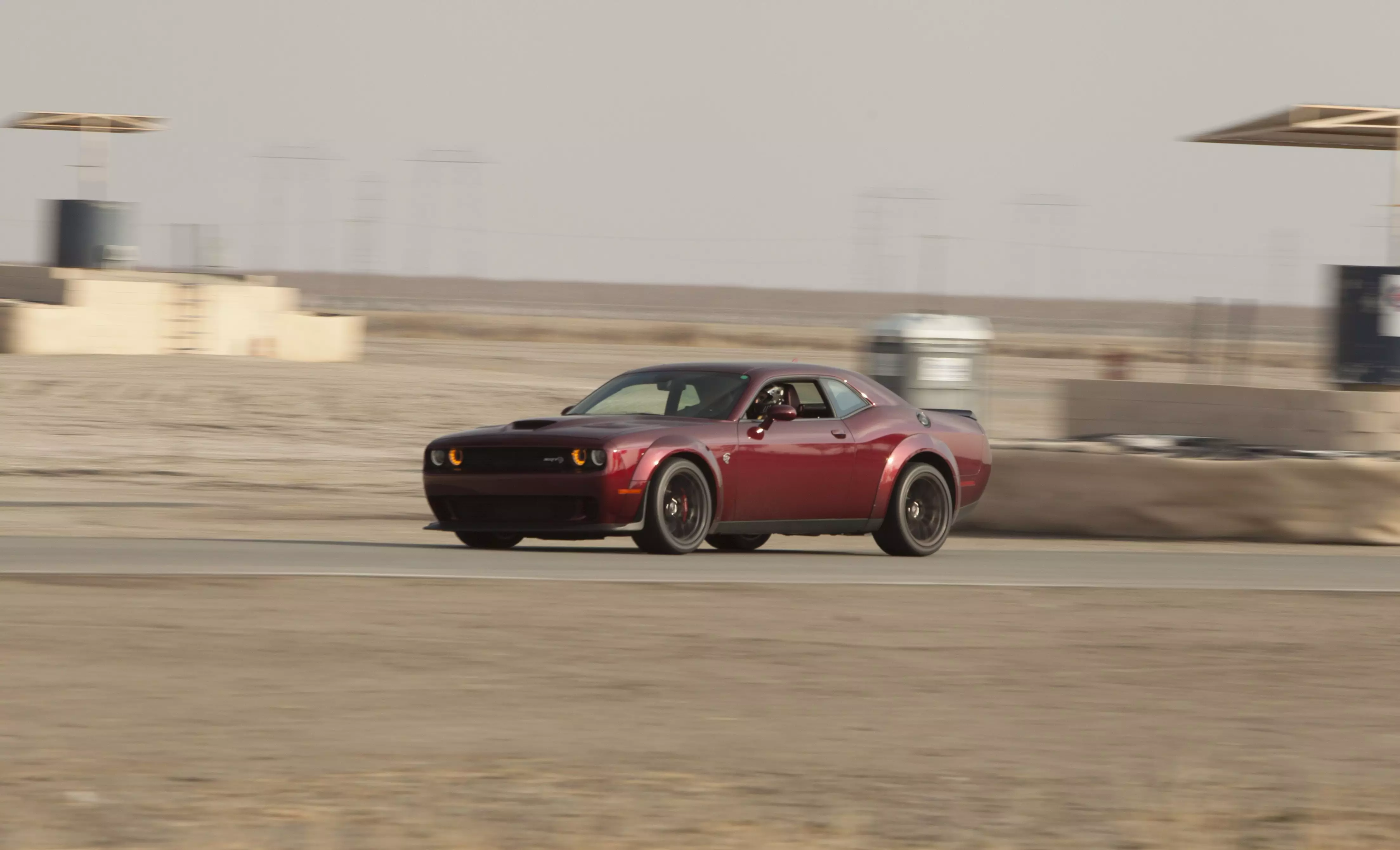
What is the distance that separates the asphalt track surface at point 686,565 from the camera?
12328 millimetres

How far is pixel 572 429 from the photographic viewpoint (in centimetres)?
1334

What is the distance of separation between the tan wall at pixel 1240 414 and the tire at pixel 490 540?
786 cm

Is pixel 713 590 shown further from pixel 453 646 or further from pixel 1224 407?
pixel 1224 407

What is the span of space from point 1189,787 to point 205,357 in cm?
3567

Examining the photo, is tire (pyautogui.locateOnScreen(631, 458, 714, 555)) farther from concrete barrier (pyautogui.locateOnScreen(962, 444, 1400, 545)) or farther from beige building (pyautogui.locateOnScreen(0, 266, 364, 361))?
beige building (pyautogui.locateOnScreen(0, 266, 364, 361))

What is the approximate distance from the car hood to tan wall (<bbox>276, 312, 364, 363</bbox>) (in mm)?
33694

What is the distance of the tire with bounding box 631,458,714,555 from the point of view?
1317 cm

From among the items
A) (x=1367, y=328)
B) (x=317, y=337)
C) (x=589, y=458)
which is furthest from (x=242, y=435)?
(x=317, y=337)

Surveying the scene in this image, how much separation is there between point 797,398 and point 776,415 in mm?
547

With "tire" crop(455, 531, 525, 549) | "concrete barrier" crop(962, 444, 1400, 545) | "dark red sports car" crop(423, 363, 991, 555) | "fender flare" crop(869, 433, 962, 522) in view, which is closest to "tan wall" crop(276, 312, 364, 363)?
"concrete barrier" crop(962, 444, 1400, 545)

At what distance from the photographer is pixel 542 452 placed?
43.3 ft

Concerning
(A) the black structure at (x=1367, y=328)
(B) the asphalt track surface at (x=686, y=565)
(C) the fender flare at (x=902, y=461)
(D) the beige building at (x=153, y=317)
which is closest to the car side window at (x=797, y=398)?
(C) the fender flare at (x=902, y=461)

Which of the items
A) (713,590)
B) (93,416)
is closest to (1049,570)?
(713,590)

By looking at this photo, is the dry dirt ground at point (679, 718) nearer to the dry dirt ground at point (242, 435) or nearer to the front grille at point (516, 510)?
the front grille at point (516, 510)
